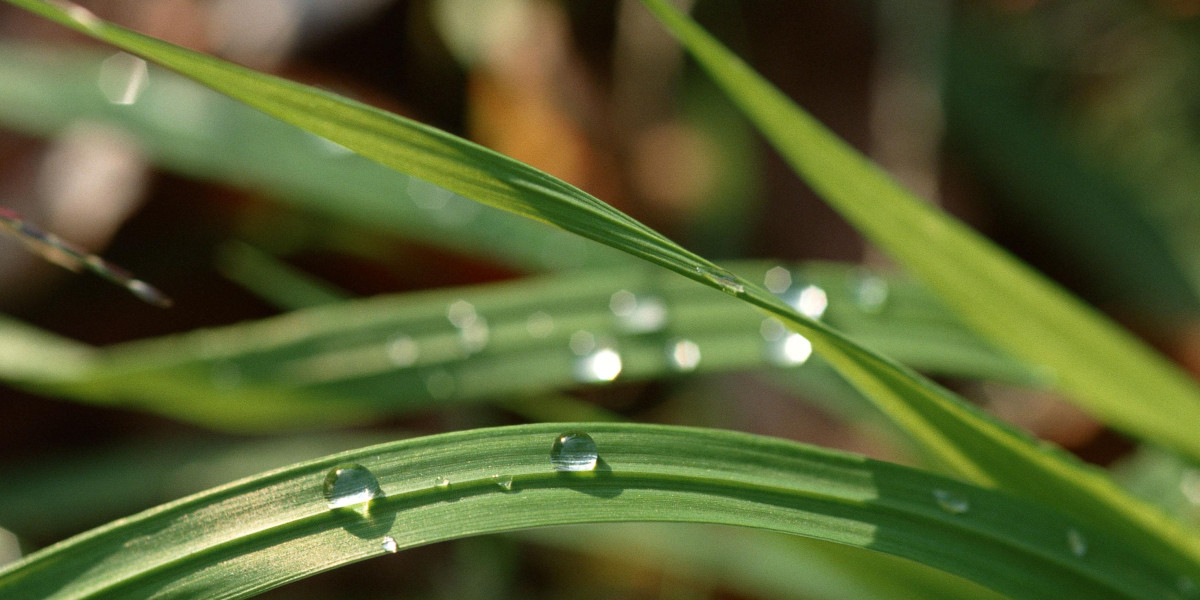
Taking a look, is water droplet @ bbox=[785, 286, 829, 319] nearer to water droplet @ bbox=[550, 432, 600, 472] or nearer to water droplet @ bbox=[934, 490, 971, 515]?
water droplet @ bbox=[934, 490, 971, 515]

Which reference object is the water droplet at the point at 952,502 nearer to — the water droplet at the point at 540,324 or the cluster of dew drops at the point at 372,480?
the cluster of dew drops at the point at 372,480

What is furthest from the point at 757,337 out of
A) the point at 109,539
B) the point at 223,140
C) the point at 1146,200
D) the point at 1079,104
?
the point at 1079,104

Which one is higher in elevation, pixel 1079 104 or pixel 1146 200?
pixel 1079 104

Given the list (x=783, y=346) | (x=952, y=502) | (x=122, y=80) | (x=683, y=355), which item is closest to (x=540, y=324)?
(x=683, y=355)

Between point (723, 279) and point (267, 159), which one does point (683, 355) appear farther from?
point (267, 159)

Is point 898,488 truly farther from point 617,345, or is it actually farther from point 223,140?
point 223,140

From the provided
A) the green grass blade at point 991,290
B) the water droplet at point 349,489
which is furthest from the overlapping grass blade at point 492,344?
the water droplet at point 349,489
